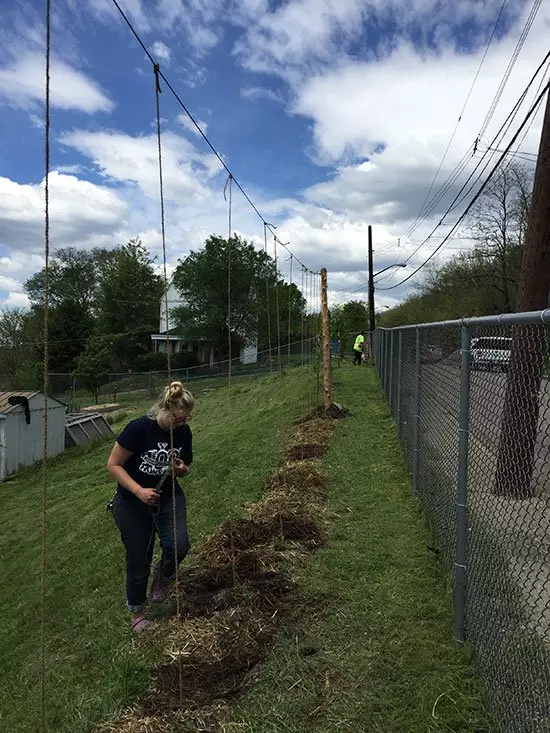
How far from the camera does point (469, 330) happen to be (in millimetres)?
2932

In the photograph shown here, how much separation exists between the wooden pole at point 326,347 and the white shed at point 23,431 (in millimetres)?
10494

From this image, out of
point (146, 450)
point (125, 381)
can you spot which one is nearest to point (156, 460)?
point (146, 450)

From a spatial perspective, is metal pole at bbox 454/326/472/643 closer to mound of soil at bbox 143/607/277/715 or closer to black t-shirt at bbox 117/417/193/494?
mound of soil at bbox 143/607/277/715

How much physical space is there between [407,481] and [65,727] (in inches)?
164

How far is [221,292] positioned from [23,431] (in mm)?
23434

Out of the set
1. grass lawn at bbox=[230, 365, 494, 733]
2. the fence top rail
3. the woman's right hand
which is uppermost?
the fence top rail

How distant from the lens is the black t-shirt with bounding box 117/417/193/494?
11.3 feet

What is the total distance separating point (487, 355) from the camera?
3.14m

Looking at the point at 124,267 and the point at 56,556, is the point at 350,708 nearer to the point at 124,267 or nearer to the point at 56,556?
the point at 56,556

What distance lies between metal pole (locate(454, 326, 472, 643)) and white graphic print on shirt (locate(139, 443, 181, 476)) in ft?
5.54

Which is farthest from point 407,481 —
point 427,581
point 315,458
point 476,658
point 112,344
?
point 112,344

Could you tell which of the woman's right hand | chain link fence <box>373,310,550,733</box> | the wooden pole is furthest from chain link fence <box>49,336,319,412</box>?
the woman's right hand

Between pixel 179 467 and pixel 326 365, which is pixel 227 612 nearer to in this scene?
pixel 179 467

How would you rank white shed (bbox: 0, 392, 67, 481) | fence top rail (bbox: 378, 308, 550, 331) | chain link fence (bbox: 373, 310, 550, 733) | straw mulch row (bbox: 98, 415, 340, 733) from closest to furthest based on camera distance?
1. fence top rail (bbox: 378, 308, 550, 331)
2. chain link fence (bbox: 373, 310, 550, 733)
3. straw mulch row (bbox: 98, 415, 340, 733)
4. white shed (bbox: 0, 392, 67, 481)
